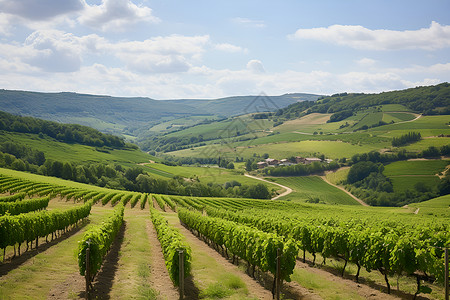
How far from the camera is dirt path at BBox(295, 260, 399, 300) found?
17.7m

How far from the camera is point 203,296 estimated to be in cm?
1742

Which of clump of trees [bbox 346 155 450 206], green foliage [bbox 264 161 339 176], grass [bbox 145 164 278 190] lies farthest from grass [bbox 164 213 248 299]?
green foliage [bbox 264 161 339 176]

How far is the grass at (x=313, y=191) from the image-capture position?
14512 centimetres

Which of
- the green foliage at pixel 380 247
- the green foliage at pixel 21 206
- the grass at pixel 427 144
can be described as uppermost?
the grass at pixel 427 144

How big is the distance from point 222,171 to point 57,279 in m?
178

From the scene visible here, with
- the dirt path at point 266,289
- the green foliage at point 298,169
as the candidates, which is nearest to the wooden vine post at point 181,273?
the dirt path at point 266,289

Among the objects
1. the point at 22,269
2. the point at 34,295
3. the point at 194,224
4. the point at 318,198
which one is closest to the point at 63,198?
the point at 194,224

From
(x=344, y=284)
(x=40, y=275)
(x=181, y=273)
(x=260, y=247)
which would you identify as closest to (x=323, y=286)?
(x=344, y=284)

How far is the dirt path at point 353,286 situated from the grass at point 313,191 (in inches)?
4548

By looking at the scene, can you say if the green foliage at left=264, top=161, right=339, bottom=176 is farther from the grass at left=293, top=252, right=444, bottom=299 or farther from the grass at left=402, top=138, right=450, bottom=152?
the grass at left=293, top=252, right=444, bottom=299

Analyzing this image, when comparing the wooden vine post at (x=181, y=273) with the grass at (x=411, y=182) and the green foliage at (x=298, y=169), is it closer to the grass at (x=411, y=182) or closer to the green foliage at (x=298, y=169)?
the grass at (x=411, y=182)

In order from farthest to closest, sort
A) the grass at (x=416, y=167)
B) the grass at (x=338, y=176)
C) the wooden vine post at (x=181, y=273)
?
the grass at (x=338, y=176), the grass at (x=416, y=167), the wooden vine post at (x=181, y=273)

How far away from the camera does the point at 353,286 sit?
1955cm

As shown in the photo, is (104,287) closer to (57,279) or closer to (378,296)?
(57,279)
